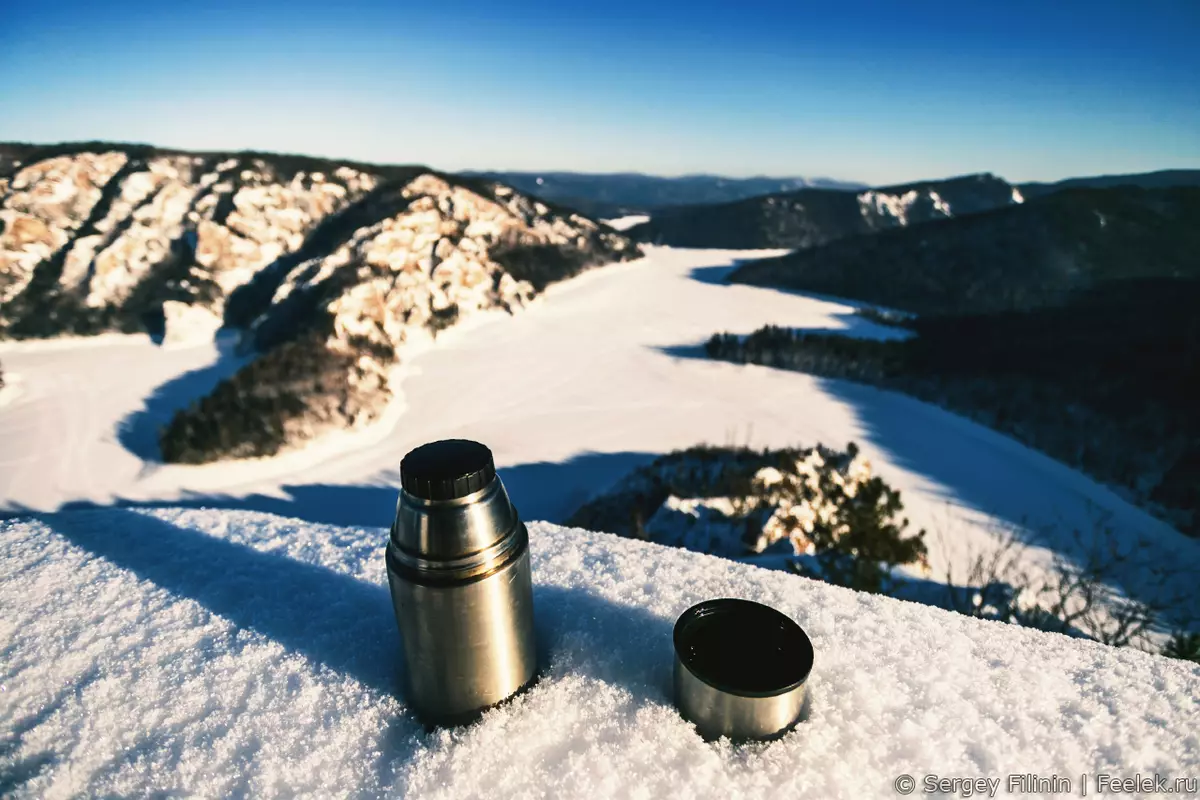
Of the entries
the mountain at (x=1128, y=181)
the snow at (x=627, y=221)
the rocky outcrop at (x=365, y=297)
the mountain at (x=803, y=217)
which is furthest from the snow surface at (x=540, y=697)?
the mountain at (x=1128, y=181)

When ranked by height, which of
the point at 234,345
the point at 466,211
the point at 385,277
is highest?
the point at 466,211

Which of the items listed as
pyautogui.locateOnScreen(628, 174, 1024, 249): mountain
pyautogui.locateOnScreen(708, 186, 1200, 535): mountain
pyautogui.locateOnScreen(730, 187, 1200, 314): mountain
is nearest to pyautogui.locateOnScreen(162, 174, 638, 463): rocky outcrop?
pyautogui.locateOnScreen(708, 186, 1200, 535): mountain

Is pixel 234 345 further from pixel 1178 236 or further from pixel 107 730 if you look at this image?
pixel 1178 236

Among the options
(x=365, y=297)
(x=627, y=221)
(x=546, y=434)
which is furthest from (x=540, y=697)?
(x=627, y=221)

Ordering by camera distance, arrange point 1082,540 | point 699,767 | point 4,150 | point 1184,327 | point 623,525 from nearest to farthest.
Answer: point 699,767 → point 623,525 → point 1082,540 → point 1184,327 → point 4,150

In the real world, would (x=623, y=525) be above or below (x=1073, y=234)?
below

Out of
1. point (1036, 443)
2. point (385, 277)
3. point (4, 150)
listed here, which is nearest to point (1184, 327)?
point (1036, 443)
